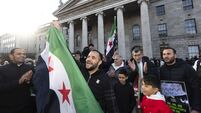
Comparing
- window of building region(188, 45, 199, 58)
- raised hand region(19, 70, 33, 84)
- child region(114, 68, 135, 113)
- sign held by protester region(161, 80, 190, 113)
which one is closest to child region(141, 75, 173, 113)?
sign held by protester region(161, 80, 190, 113)

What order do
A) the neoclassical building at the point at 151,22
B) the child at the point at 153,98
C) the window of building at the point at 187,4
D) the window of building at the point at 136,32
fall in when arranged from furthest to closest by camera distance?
the window of building at the point at 136,32
the window of building at the point at 187,4
the neoclassical building at the point at 151,22
the child at the point at 153,98

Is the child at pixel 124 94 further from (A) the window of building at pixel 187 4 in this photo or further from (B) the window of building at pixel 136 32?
(B) the window of building at pixel 136 32

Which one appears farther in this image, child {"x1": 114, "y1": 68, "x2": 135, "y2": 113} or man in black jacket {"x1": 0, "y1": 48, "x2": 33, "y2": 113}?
child {"x1": 114, "y1": 68, "x2": 135, "y2": 113}

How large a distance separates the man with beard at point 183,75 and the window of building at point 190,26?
21.9 m

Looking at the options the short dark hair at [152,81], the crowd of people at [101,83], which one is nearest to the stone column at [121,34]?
the crowd of people at [101,83]

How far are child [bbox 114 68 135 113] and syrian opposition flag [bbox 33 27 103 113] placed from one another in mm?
2144

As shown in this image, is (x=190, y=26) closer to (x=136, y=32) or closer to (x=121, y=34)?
(x=136, y=32)

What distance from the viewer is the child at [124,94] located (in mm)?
4820

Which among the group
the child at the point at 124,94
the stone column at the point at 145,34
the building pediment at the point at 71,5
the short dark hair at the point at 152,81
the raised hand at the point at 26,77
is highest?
the building pediment at the point at 71,5

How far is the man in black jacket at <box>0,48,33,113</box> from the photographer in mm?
3605

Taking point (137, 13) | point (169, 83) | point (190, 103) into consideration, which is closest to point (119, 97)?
point (169, 83)

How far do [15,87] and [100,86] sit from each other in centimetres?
164

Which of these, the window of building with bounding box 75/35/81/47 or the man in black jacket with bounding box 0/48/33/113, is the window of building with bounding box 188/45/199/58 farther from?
the man in black jacket with bounding box 0/48/33/113

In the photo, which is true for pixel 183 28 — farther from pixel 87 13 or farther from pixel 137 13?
pixel 87 13
